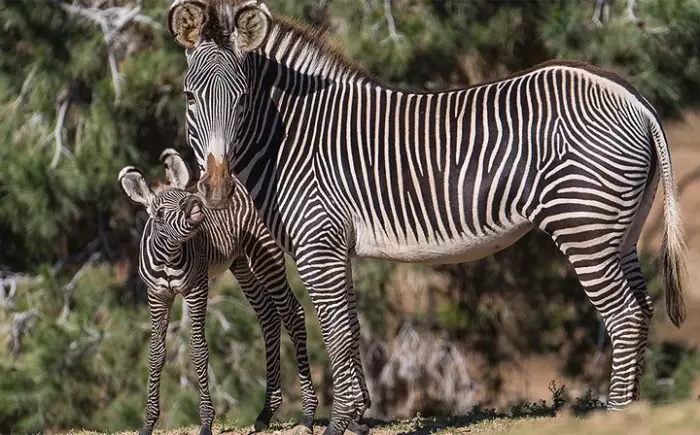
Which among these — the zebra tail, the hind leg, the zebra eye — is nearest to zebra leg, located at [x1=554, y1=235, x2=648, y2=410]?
the hind leg

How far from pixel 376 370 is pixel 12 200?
4756 millimetres

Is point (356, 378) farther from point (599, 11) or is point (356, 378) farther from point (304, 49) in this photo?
point (599, 11)

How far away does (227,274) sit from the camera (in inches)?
524

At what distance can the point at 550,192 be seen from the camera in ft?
21.5

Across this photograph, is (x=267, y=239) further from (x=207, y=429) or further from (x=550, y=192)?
(x=550, y=192)

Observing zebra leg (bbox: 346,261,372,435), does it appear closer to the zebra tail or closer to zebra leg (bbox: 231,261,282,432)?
zebra leg (bbox: 231,261,282,432)

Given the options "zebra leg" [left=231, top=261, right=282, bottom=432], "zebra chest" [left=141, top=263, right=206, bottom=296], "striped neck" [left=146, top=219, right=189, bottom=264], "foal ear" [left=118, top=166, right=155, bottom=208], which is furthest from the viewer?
"zebra leg" [left=231, top=261, right=282, bottom=432]

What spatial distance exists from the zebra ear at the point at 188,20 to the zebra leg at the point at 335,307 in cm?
142

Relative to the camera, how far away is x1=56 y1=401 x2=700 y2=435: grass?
15.1ft

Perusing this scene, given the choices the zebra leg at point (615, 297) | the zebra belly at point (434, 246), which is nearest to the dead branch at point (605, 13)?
the zebra belly at point (434, 246)

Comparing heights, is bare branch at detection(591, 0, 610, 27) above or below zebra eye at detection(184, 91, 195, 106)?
above

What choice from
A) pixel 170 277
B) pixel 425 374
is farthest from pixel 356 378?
pixel 425 374

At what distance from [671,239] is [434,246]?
140 centimetres

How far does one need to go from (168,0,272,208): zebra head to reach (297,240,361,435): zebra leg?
70 cm
